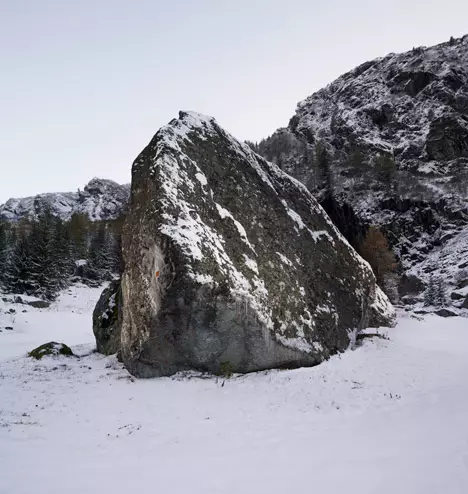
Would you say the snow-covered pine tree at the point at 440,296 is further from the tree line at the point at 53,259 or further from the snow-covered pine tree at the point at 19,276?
the snow-covered pine tree at the point at 19,276

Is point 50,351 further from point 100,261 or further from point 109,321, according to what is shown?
point 100,261

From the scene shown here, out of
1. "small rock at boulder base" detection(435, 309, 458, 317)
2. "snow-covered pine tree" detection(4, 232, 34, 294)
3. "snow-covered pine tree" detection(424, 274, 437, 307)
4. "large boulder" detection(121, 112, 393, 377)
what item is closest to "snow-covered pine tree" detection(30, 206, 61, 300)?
"snow-covered pine tree" detection(4, 232, 34, 294)

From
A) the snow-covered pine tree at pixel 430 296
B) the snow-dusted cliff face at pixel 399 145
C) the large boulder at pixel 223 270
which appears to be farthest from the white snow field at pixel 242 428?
the snow-dusted cliff face at pixel 399 145

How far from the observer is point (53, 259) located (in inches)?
1665

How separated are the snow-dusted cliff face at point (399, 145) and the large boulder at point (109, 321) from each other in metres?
33.4

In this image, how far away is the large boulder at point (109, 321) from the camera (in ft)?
51.5

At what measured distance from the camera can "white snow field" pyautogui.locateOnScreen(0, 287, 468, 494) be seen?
4.94m

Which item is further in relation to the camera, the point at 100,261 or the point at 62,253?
the point at 100,261

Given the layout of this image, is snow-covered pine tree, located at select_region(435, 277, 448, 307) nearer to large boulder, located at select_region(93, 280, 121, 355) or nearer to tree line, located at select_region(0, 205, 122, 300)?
large boulder, located at select_region(93, 280, 121, 355)

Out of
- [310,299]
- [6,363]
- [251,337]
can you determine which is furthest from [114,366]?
[310,299]

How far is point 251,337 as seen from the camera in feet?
39.4

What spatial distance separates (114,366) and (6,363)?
502cm

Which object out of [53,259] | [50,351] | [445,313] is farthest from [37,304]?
[445,313]

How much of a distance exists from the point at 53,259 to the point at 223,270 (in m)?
38.2
